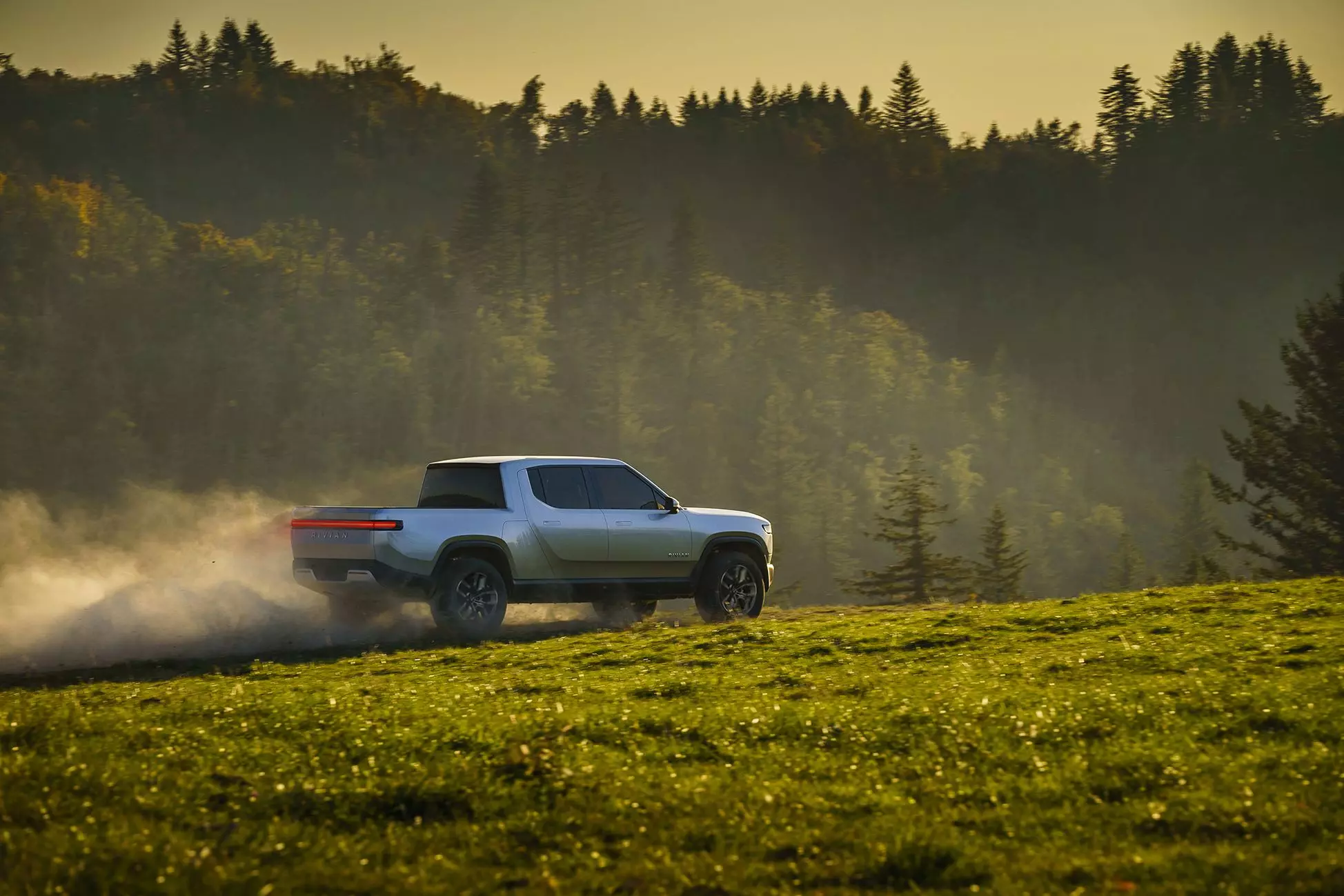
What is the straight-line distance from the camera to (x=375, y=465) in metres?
87.7

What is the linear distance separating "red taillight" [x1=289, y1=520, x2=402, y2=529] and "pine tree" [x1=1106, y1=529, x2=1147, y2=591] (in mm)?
77277

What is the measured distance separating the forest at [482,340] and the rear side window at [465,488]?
104 ft

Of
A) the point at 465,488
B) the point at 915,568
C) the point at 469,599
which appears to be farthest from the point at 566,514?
the point at 915,568

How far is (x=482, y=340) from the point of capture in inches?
3885

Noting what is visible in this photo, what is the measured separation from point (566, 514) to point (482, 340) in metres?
83.2

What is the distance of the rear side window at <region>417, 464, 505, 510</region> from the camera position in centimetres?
1658

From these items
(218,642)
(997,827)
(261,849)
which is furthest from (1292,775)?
(218,642)

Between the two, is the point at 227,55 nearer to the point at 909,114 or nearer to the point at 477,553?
the point at 909,114

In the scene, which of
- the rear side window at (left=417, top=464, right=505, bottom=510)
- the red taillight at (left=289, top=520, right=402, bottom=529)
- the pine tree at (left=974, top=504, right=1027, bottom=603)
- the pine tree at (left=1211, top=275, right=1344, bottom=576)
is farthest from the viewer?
the pine tree at (left=974, top=504, right=1027, bottom=603)

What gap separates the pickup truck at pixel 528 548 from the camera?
15492 mm

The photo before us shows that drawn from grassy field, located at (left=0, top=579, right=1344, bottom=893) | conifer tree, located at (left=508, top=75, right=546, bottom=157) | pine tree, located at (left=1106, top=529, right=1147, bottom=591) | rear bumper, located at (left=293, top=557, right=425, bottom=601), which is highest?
conifer tree, located at (left=508, top=75, right=546, bottom=157)

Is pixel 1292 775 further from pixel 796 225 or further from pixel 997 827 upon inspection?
pixel 796 225

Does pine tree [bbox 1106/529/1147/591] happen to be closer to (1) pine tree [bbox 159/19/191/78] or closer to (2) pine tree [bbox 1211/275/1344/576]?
→ (2) pine tree [bbox 1211/275/1344/576]

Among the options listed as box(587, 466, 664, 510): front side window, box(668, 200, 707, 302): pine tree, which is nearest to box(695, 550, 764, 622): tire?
box(587, 466, 664, 510): front side window
